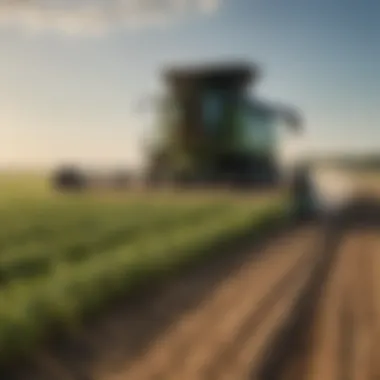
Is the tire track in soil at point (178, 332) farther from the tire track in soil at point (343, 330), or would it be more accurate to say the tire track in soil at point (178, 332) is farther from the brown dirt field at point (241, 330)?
the tire track in soil at point (343, 330)

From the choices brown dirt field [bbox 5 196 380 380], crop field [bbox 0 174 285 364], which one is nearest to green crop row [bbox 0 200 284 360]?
crop field [bbox 0 174 285 364]

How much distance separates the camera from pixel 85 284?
348cm

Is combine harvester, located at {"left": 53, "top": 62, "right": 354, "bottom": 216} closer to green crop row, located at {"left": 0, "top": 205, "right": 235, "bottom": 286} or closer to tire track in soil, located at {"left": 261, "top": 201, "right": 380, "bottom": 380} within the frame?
green crop row, located at {"left": 0, "top": 205, "right": 235, "bottom": 286}

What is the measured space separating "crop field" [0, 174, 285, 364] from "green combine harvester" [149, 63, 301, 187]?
15.6 inches

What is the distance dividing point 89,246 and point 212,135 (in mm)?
3489

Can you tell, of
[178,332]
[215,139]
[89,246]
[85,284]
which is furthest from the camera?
[215,139]

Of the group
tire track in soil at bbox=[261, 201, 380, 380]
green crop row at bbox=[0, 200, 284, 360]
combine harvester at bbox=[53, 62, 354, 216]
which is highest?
combine harvester at bbox=[53, 62, 354, 216]

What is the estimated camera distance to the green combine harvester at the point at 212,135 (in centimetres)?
818

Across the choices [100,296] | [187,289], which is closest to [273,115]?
[187,289]

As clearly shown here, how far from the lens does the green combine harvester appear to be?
8180 millimetres

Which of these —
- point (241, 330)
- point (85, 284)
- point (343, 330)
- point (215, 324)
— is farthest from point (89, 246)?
point (343, 330)

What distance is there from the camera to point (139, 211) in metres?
8.00

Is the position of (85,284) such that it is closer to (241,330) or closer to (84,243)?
(241,330)

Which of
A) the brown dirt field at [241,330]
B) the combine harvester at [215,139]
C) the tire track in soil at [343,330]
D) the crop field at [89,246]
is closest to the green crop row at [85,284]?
the crop field at [89,246]
